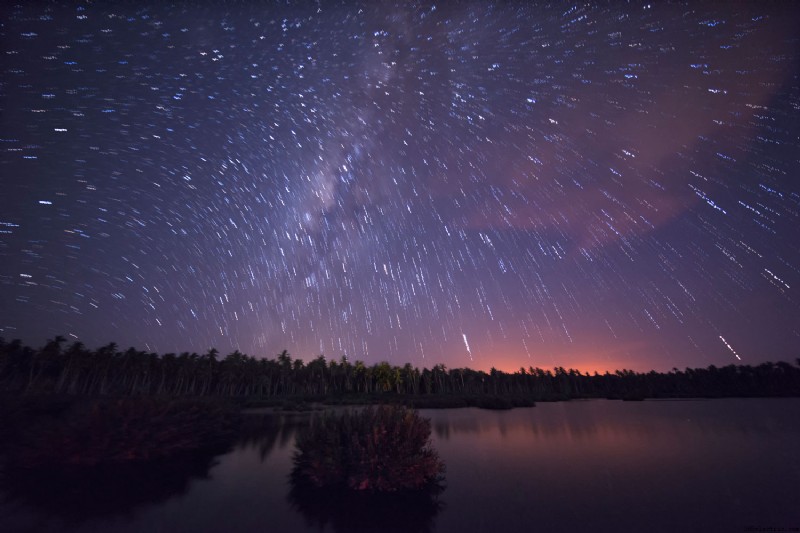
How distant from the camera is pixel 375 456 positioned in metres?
9.33

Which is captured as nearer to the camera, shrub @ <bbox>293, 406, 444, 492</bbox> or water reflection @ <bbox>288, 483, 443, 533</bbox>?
water reflection @ <bbox>288, 483, 443, 533</bbox>

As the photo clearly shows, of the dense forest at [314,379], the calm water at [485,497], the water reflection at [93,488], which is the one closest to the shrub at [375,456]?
the calm water at [485,497]

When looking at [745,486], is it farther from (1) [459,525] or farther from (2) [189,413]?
(2) [189,413]

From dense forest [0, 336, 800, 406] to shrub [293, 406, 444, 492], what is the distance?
41988 millimetres

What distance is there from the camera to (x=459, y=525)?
23.8ft

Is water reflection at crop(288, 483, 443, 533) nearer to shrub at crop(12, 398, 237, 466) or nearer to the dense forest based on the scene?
shrub at crop(12, 398, 237, 466)

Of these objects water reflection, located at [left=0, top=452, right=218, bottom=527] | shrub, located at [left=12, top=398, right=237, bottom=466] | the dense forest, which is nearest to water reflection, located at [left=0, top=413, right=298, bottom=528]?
water reflection, located at [left=0, top=452, right=218, bottom=527]

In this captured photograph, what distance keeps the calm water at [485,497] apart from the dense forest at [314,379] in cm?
3927

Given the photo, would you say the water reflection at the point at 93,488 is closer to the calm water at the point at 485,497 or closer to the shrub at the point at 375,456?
the calm water at the point at 485,497

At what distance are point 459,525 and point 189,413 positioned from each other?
13.6 m

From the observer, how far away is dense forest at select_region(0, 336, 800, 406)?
66312 millimetres

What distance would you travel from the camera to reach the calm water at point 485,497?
7.33 metres

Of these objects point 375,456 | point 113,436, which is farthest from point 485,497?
point 113,436

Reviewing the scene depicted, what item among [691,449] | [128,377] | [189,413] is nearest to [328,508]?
[189,413]
